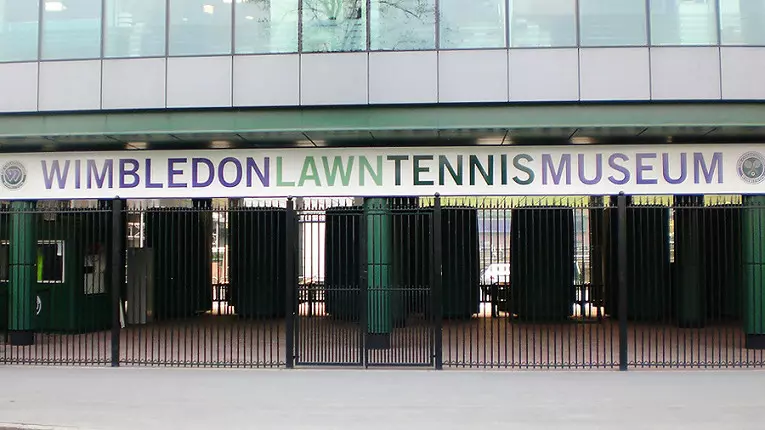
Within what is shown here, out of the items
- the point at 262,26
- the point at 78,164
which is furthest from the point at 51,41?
the point at 262,26

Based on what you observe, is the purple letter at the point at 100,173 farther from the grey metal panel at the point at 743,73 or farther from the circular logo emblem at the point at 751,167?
the circular logo emblem at the point at 751,167

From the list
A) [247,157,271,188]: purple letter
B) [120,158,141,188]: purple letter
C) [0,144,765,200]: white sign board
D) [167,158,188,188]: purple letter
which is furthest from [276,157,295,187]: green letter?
[120,158,141,188]: purple letter

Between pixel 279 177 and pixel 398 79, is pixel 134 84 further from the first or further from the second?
pixel 398 79

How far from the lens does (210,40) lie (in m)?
13.7

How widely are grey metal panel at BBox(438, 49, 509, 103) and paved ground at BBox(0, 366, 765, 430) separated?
495cm

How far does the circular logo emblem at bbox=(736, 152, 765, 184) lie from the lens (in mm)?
12922

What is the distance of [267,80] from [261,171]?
5.58ft

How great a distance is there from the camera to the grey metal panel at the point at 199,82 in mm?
13453

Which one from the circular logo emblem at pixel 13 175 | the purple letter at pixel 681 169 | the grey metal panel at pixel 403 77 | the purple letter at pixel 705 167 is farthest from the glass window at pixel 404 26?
the circular logo emblem at pixel 13 175

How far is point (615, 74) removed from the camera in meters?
12.9

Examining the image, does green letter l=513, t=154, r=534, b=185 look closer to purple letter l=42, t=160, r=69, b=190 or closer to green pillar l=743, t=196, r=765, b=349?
green pillar l=743, t=196, r=765, b=349

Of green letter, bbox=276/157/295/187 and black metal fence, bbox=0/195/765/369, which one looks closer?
black metal fence, bbox=0/195/765/369

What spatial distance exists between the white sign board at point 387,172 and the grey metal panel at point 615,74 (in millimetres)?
963

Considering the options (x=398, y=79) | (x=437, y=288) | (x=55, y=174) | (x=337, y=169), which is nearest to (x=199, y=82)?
(x=337, y=169)
